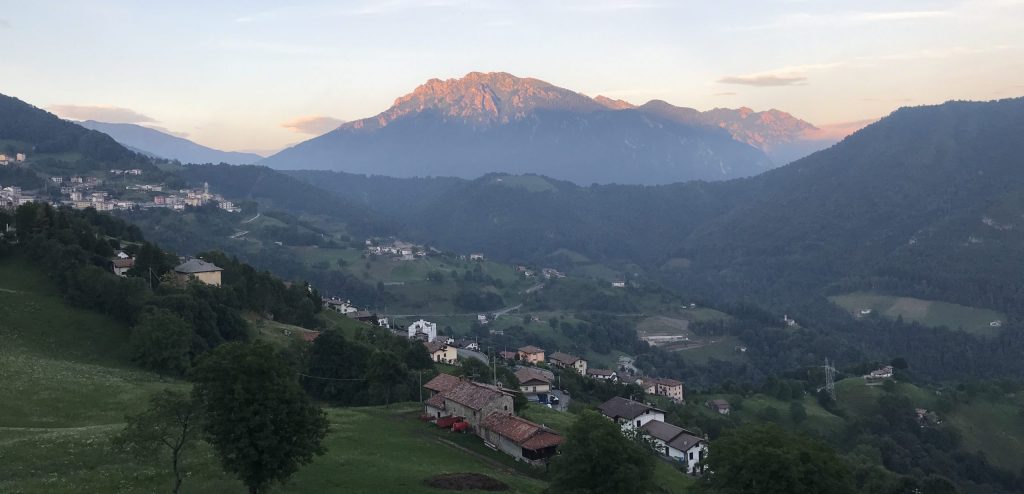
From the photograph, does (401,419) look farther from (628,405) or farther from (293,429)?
(628,405)

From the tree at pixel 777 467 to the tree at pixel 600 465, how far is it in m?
2.71

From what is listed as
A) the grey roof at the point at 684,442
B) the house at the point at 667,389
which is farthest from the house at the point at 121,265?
the house at the point at 667,389

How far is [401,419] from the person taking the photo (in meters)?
43.8

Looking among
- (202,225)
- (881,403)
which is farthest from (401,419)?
(202,225)

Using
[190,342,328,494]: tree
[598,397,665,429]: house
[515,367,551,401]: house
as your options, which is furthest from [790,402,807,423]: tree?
[190,342,328,494]: tree

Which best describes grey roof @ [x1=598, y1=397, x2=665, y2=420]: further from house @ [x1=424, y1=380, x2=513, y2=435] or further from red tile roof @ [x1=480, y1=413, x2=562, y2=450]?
red tile roof @ [x1=480, y1=413, x2=562, y2=450]

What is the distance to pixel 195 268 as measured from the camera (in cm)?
6806

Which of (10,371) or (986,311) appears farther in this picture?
(986,311)

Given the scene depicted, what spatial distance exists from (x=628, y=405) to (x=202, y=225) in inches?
5667

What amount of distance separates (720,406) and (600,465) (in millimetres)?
66915

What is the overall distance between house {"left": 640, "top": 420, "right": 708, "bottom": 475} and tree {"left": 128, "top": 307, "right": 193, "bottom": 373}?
109 feet

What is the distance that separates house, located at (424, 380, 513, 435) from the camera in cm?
4131

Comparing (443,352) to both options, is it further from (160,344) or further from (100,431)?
(100,431)

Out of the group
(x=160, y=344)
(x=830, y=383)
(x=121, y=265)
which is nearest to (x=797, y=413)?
(x=830, y=383)
